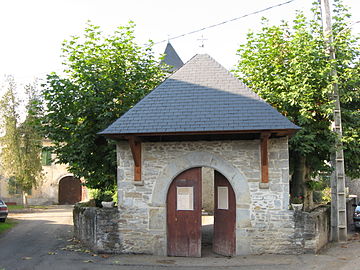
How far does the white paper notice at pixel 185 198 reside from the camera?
1033cm

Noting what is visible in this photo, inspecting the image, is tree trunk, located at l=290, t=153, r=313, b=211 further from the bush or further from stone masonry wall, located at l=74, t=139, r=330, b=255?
the bush

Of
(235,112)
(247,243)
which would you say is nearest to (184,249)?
(247,243)

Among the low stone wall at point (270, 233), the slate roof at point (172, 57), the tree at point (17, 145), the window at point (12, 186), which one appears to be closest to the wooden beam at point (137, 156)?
the low stone wall at point (270, 233)

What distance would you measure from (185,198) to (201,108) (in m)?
2.30

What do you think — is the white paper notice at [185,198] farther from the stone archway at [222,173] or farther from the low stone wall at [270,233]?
the low stone wall at [270,233]

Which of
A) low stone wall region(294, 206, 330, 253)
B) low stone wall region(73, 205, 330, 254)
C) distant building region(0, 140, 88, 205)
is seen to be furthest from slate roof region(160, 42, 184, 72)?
low stone wall region(294, 206, 330, 253)

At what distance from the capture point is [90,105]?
1269 cm

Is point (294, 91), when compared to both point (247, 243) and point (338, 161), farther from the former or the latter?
point (247, 243)

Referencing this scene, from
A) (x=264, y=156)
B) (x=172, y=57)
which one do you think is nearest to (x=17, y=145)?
(x=172, y=57)

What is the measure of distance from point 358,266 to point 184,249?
3999mm

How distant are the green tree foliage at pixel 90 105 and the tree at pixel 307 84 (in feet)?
13.9

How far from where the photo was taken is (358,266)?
8906 mm

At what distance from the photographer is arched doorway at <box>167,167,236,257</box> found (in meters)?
10.2

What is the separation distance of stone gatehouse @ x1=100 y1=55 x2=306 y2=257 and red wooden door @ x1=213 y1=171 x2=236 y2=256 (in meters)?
0.02
